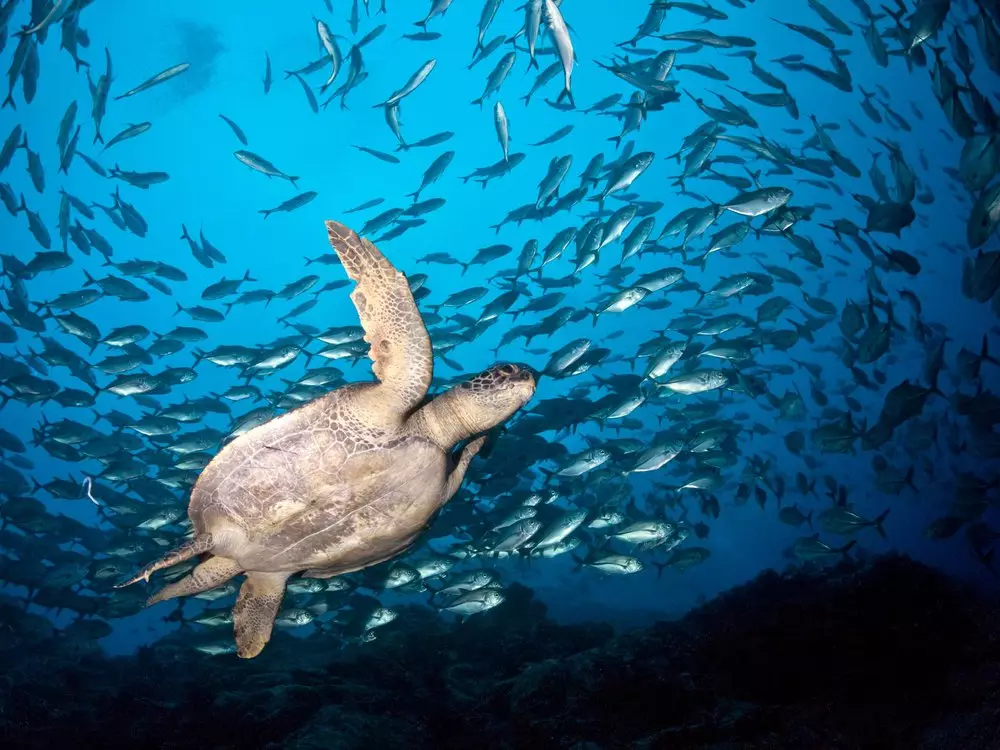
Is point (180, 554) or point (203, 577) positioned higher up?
point (180, 554)

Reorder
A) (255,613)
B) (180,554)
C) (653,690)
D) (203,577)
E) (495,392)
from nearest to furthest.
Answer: (495,392), (180,554), (203,577), (255,613), (653,690)

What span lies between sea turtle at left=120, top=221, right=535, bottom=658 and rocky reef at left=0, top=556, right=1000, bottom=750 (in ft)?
6.47

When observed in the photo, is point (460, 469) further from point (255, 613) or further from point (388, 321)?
point (255, 613)

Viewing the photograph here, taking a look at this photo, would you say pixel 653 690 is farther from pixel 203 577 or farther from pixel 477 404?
pixel 203 577

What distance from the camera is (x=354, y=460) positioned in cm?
366

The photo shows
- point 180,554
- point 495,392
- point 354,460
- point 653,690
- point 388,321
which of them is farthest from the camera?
point 653,690

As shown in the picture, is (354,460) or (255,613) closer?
(354,460)

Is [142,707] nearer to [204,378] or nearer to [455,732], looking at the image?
[455,732]

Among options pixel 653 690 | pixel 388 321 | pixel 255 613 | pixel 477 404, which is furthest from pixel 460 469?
pixel 653 690

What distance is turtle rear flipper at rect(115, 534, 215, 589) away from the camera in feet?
12.5

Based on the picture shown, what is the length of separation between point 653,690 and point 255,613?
4.05m

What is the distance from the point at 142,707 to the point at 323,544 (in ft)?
14.4

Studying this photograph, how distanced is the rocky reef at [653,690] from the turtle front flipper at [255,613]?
917 mm

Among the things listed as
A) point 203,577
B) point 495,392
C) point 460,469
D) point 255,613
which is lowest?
point 255,613
